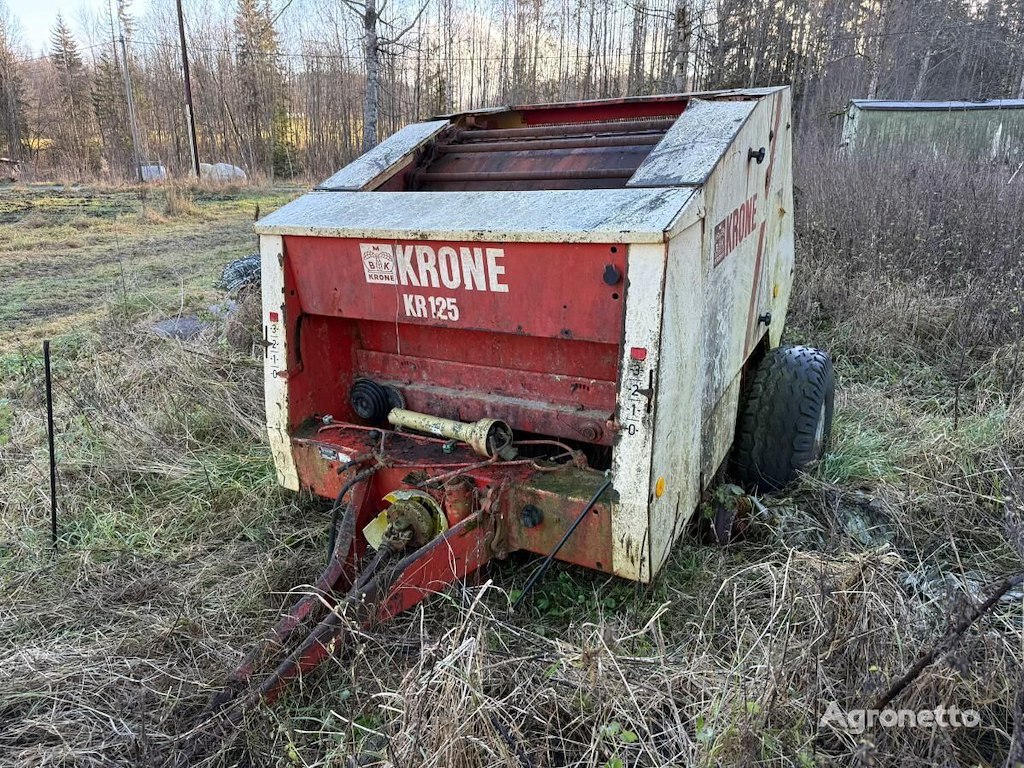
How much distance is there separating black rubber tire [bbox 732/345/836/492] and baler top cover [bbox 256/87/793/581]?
18 centimetres

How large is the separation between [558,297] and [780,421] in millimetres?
1379

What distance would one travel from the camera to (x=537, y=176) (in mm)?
2721

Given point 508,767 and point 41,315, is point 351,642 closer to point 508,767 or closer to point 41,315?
point 508,767

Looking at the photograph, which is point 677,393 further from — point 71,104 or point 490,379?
point 71,104

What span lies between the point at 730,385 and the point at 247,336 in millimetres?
3544

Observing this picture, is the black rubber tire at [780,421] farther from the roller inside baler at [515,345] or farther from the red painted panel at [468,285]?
the red painted panel at [468,285]

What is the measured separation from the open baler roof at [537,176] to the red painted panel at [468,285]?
0.05m

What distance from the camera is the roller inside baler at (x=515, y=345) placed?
6.48ft

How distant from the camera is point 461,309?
2281mm

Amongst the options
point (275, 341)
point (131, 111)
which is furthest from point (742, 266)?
point (131, 111)

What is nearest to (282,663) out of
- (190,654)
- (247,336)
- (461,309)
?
(190,654)

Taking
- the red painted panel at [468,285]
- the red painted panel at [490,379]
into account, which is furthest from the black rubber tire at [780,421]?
the red painted panel at [468,285]

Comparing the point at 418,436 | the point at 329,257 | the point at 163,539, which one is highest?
the point at 329,257
